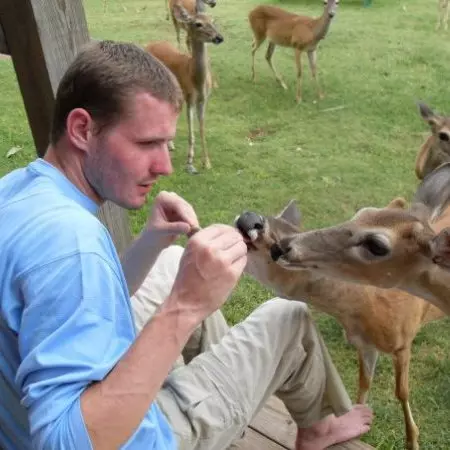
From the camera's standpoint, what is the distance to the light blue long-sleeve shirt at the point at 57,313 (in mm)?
1345

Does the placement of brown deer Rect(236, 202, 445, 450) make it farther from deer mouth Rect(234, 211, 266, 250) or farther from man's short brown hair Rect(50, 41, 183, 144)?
man's short brown hair Rect(50, 41, 183, 144)

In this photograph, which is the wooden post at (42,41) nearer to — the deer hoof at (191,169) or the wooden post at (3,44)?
the wooden post at (3,44)

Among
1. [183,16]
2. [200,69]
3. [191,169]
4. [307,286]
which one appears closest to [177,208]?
[307,286]

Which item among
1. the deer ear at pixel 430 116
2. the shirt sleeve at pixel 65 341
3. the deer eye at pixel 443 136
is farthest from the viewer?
the deer ear at pixel 430 116

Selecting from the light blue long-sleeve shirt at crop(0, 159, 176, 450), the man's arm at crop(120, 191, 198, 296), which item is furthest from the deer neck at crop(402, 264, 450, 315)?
the light blue long-sleeve shirt at crop(0, 159, 176, 450)

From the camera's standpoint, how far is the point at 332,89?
848 centimetres

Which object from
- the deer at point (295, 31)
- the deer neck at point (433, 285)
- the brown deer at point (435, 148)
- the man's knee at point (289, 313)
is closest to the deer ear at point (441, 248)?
the deer neck at point (433, 285)

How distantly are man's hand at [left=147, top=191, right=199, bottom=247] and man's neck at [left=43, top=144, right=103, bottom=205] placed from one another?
1.50ft

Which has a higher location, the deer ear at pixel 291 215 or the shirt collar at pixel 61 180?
the shirt collar at pixel 61 180

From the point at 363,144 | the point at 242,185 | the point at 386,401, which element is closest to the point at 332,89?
the point at 363,144

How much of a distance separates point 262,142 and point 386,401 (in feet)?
12.6

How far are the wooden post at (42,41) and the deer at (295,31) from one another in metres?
5.74

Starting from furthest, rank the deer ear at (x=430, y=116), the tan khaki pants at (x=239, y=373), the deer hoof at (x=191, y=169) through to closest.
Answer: the deer hoof at (x=191, y=169), the deer ear at (x=430, y=116), the tan khaki pants at (x=239, y=373)

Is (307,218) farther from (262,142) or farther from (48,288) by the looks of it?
(48,288)
